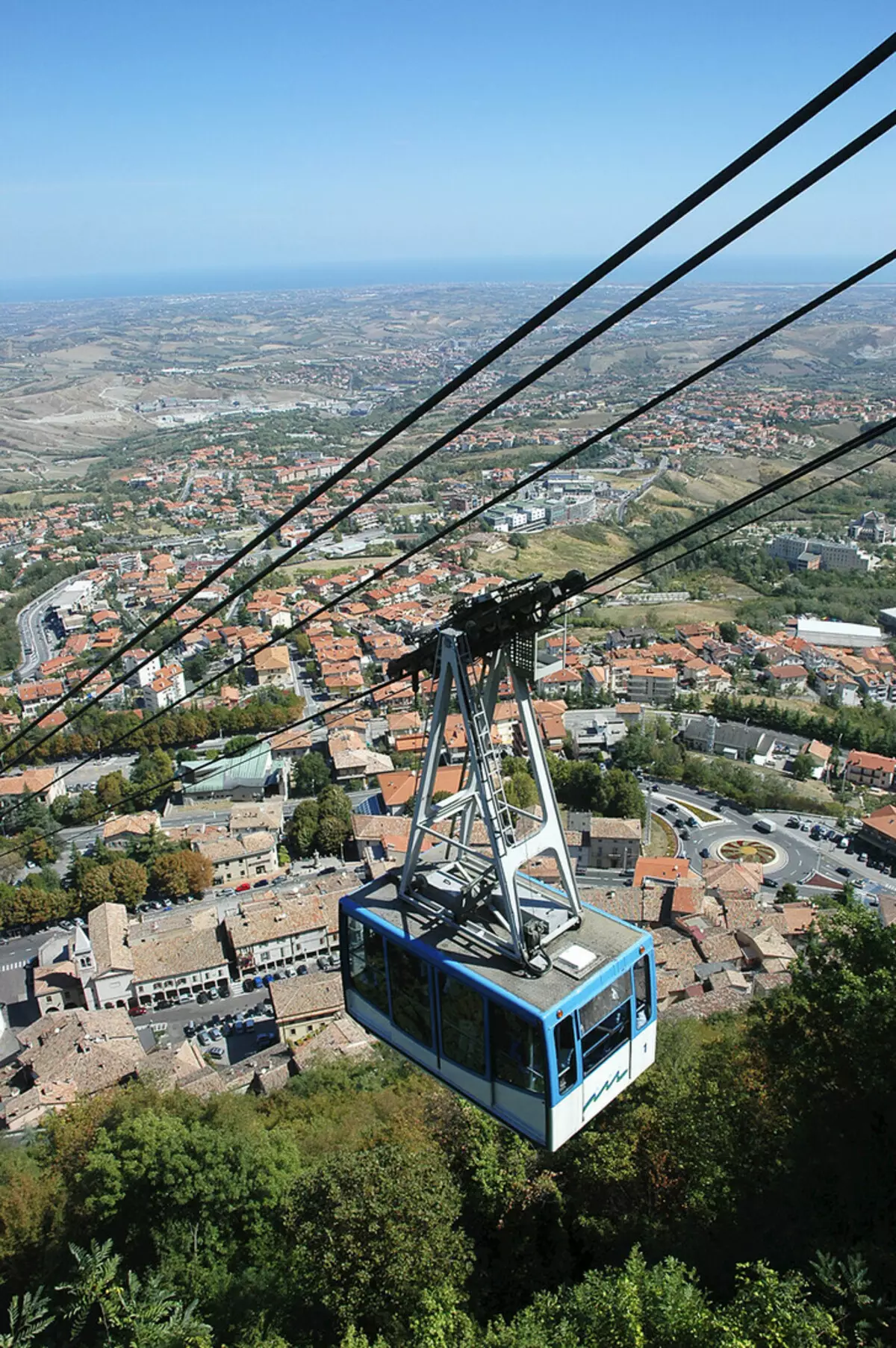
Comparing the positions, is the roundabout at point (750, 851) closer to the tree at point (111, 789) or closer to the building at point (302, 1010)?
the building at point (302, 1010)

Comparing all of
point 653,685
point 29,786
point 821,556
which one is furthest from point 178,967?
point 821,556

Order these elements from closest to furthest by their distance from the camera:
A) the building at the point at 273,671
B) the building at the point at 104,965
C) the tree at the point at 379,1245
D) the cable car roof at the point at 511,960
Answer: the cable car roof at the point at 511,960
the tree at the point at 379,1245
the building at the point at 104,965
the building at the point at 273,671

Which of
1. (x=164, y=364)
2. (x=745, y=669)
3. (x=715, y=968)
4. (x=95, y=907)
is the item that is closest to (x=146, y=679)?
(x=95, y=907)

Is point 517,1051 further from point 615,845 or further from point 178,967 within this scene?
point 615,845

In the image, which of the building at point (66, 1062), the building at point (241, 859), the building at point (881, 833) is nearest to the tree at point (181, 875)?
the building at point (241, 859)

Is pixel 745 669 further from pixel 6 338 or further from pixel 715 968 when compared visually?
pixel 6 338

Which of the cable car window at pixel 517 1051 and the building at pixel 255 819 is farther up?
the cable car window at pixel 517 1051

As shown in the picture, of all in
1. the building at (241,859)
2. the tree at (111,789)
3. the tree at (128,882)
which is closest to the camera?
the tree at (128,882)
